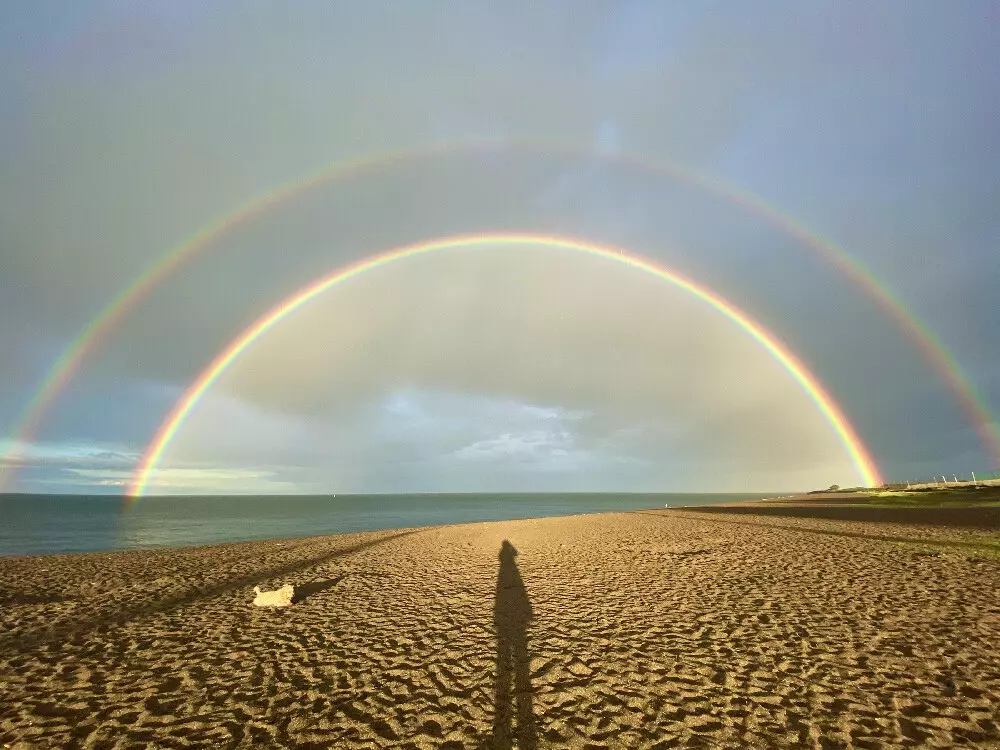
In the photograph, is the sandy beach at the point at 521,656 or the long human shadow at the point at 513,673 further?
the sandy beach at the point at 521,656

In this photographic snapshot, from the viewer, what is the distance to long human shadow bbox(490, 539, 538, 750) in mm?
5992

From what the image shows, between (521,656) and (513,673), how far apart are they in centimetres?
78

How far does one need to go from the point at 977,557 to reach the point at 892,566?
12.1 feet

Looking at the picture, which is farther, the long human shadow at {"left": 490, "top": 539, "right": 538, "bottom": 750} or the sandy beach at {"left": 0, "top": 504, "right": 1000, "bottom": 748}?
the sandy beach at {"left": 0, "top": 504, "right": 1000, "bottom": 748}

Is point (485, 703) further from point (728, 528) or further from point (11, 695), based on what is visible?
point (728, 528)

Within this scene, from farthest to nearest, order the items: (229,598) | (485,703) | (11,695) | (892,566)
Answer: (892,566) → (229,598) → (11,695) → (485,703)

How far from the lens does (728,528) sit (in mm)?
29703

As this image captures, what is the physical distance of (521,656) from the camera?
341 inches

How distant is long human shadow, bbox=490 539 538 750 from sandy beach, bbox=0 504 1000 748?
0.14 feet

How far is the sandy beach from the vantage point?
6.13 m

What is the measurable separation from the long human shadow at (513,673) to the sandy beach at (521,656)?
43 millimetres

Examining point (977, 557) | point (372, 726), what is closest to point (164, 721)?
point (372, 726)

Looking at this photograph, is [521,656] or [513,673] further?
[521,656]

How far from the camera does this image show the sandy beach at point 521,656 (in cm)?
613
